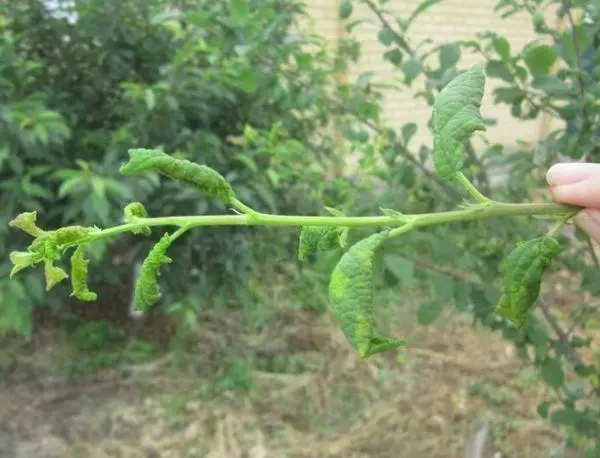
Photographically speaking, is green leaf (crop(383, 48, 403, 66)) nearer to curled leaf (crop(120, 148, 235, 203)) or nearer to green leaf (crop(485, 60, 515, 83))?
green leaf (crop(485, 60, 515, 83))

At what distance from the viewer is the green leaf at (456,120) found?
0.65 meters

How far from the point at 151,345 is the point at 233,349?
1.08 feet

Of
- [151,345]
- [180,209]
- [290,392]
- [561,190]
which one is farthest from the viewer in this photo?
[151,345]

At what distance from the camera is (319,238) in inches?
25.6

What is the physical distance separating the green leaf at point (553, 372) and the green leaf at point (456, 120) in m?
0.98

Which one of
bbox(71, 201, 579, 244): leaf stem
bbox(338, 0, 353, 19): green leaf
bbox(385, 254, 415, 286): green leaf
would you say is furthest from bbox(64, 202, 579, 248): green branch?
bbox(338, 0, 353, 19): green leaf

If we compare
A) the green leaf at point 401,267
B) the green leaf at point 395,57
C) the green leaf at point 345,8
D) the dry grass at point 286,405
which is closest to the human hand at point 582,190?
the green leaf at point 401,267

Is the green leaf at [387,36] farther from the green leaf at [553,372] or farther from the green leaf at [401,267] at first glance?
the green leaf at [553,372]

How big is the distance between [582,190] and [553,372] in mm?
994

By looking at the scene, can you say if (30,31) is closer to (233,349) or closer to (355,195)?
(355,195)

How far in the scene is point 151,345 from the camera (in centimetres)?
291

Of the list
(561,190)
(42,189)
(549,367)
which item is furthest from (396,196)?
(42,189)

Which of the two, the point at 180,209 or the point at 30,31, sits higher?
the point at 30,31

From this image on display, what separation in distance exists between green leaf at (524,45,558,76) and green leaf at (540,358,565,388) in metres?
0.61
